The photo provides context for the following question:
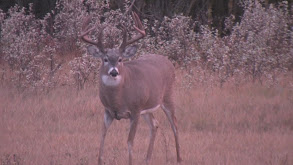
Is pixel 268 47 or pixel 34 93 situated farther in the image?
pixel 268 47

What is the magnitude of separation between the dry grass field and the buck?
452 mm

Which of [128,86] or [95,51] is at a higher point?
[95,51]

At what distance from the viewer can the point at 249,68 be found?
462 inches

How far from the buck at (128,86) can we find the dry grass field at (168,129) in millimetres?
452

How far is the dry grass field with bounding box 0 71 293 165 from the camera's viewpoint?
7074 millimetres

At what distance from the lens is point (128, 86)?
266 inches

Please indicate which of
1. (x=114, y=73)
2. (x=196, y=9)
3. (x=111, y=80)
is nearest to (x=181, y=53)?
(x=196, y=9)

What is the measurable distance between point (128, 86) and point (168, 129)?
2.12 metres

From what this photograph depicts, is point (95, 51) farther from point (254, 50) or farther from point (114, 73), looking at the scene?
point (254, 50)

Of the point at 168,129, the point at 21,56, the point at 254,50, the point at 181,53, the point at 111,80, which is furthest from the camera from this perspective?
the point at 181,53

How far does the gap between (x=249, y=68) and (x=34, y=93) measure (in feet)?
15.6

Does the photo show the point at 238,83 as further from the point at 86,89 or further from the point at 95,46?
the point at 95,46

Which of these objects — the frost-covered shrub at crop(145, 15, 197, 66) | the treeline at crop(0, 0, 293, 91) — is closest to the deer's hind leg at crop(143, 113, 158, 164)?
the treeline at crop(0, 0, 293, 91)

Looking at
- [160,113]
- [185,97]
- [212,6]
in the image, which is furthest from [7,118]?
[212,6]
